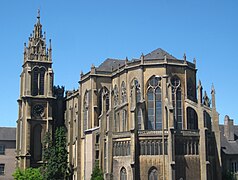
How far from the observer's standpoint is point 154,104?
66688 mm

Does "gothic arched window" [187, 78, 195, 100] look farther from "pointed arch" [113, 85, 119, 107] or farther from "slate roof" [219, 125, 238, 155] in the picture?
"pointed arch" [113, 85, 119, 107]

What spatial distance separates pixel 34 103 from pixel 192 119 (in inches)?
1389

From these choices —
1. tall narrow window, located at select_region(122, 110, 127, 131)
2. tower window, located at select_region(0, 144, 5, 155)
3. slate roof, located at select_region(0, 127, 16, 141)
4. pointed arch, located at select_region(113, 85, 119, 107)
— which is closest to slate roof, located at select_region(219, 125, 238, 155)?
tall narrow window, located at select_region(122, 110, 127, 131)

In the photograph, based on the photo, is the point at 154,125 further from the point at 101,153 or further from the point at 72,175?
the point at 72,175

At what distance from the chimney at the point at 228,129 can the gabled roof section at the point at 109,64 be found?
21609mm

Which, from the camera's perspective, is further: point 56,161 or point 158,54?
point 56,161

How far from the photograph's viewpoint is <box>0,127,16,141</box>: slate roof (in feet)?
316

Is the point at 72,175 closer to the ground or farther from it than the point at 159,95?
closer to the ground

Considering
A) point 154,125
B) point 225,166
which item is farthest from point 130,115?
point 225,166

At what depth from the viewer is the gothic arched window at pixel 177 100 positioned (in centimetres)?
6650

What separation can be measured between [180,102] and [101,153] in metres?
14.6

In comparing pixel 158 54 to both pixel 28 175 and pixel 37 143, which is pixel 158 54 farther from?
pixel 37 143

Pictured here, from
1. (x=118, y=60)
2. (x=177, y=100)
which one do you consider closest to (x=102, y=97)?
(x=118, y=60)

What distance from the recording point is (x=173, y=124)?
60469 mm
